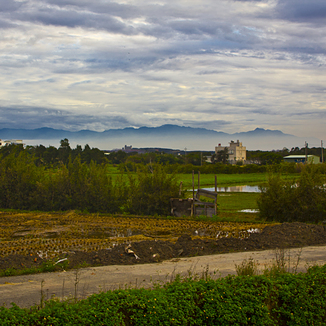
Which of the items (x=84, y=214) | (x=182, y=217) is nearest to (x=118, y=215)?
(x=84, y=214)

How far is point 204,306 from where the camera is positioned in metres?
5.61

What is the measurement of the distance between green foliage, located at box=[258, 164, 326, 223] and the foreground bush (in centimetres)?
1220

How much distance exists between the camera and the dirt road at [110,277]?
289 inches

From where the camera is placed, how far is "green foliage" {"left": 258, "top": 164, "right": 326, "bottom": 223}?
58.9 ft

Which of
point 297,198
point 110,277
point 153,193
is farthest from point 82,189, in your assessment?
point 110,277

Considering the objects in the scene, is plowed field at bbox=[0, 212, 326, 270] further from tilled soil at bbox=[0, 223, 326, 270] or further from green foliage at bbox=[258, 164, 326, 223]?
green foliage at bbox=[258, 164, 326, 223]

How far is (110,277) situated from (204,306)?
3.74 meters

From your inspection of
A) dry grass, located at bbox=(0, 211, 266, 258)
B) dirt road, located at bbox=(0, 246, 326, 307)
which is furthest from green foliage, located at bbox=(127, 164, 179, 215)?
dirt road, located at bbox=(0, 246, 326, 307)

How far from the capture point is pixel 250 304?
5.82 metres

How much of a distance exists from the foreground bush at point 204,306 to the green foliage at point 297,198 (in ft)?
40.0

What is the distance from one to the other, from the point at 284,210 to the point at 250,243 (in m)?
7.11

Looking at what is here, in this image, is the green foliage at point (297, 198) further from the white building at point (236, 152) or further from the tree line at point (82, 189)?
the white building at point (236, 152)

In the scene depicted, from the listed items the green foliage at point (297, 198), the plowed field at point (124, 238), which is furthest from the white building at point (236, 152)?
the plowed field at point (124, 238)

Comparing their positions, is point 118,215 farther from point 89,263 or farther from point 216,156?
point 216,156
